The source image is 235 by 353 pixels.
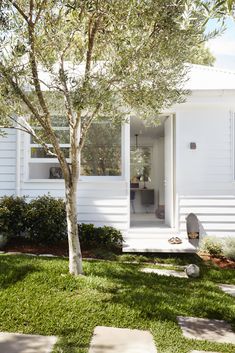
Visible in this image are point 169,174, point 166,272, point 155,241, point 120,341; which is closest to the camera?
point 120,341

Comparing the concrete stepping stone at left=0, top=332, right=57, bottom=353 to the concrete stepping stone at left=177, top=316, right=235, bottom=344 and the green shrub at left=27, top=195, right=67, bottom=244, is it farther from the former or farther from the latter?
the green shrub at left=27, top=195, right=67, bottom=244

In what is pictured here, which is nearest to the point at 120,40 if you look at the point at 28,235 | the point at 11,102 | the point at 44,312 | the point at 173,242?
the point at 11,102

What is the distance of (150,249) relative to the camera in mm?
7055

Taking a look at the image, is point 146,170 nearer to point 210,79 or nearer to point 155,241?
point 210,79

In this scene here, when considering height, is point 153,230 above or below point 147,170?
below

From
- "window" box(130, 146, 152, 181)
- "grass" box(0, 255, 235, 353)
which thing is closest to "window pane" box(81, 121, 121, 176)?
"grass" box(0, 255, 235, 353)

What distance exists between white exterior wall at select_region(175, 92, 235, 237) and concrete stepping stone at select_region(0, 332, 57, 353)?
5240mm

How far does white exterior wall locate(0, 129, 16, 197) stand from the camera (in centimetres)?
838

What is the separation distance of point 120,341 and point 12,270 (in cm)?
239

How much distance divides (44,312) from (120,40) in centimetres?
331

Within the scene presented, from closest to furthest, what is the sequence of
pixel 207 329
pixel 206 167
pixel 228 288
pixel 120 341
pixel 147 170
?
pixel 120 341
pixel 207 329
pixel 228 288
pixel 206 167
pixel 147 170

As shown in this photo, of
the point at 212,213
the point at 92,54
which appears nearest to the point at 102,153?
the point at 212,213

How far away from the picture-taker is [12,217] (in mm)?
7527

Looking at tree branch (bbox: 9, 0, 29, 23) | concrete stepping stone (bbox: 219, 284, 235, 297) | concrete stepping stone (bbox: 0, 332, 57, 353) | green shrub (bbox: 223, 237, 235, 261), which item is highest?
tree branch (bbox: 9, 0, 29, 23)
